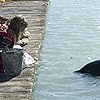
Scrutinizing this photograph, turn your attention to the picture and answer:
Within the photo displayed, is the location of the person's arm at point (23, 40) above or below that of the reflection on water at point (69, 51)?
above

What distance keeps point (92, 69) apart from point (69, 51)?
2345 mm

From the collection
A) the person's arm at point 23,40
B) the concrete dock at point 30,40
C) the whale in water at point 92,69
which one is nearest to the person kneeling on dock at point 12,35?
the person's arm at point 23,40

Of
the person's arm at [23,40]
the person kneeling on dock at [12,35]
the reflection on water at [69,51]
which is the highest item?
the person kneeling on dock at [12,35]

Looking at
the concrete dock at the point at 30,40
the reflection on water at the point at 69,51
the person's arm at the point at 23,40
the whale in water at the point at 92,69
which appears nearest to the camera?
the concrete dock at the point at 30,40

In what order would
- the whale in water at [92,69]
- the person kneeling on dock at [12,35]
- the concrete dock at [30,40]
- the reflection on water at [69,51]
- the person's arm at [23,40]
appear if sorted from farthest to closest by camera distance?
1. the person's arm at [23,40]
2. the whale in water at [92,69]
3. the reflection on water at [69,51]
4. the person kneeling on dock at [12,35]
5. the concrete dock at [30,40]

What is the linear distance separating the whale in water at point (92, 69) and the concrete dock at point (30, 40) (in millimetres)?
1034

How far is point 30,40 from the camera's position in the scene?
11.7 m

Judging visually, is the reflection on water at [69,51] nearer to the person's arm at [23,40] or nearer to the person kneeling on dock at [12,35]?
the person's arm at [23,40]

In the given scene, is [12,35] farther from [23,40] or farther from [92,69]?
[92,69]

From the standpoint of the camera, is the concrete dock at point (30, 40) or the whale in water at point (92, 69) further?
the whale in water at point (92, 69)

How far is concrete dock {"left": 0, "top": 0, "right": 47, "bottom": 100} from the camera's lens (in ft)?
26.0

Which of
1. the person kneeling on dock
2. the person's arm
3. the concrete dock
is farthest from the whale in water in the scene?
the person's arm

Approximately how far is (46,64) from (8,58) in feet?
7.35

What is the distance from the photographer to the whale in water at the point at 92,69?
30.9 feet
